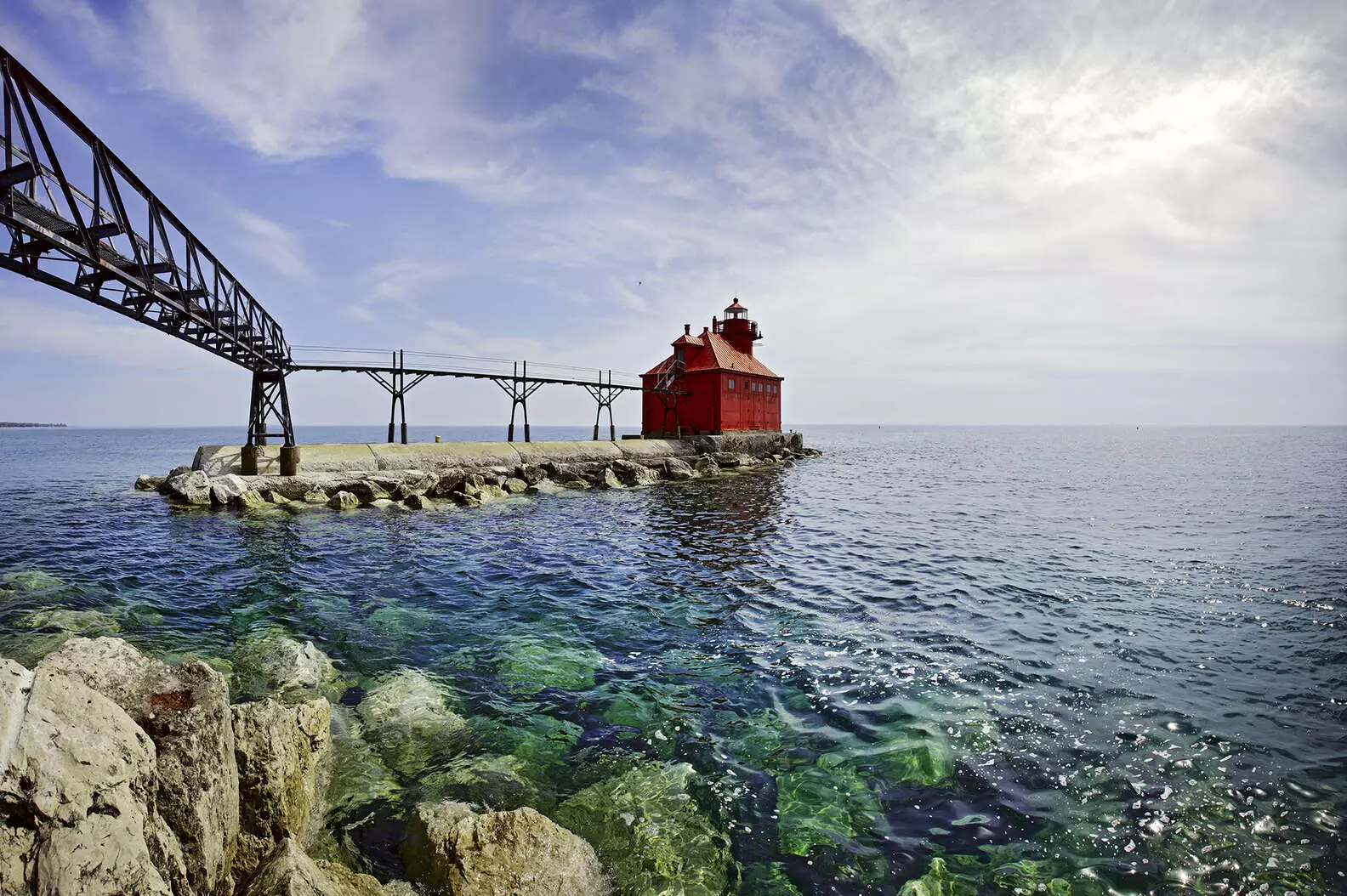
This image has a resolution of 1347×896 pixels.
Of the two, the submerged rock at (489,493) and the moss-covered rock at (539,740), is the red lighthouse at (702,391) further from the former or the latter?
the moss-covered rock at (539,740)

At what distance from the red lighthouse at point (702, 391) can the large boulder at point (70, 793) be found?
123ft

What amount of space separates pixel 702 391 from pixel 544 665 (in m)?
33.8

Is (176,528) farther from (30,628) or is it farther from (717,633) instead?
(717,633)

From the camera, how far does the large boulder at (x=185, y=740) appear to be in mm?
3375

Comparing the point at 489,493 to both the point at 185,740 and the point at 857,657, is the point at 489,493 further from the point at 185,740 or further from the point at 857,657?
the point at 185,740

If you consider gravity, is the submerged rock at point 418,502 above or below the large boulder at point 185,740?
below

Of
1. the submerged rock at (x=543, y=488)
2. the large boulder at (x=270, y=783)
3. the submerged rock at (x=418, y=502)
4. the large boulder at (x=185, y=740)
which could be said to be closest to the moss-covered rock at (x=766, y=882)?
the large boulder at (x=270, y=783)

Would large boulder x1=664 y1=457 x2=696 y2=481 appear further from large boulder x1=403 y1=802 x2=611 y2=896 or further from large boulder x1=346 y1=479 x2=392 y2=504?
large boulder x1=403 y1=802 x2=611 y2=896

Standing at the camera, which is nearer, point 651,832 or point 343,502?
point 651,832

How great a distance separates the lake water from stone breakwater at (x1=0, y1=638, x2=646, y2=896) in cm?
44

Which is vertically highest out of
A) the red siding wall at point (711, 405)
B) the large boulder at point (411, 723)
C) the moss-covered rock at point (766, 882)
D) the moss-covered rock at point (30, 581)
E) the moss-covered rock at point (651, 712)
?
the red siding wall at point (711, 405)

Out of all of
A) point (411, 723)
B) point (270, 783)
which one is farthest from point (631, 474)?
point (270, 783)

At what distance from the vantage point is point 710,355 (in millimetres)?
41094

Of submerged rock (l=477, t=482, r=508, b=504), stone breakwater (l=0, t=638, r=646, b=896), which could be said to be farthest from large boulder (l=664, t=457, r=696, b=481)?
stone breakwater (l=0, t=638, r=646, b=896)
